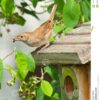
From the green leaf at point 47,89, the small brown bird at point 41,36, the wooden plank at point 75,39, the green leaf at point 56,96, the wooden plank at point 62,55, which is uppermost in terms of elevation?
the small brown bird at point 41,36

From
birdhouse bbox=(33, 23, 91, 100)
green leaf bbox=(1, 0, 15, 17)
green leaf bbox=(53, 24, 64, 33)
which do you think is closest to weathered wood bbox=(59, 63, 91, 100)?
birdhouse bbox=(33, 23, 91, 100)

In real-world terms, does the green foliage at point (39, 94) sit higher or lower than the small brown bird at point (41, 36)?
lower

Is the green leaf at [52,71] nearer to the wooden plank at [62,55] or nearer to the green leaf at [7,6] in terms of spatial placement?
the wooden plank at [62,55]

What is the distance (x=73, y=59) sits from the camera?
0.72 metres

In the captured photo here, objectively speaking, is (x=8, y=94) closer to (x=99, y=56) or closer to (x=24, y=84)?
(x=24, y=84)

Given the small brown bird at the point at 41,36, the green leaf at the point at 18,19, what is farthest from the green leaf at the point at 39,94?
the green leaf at the point at 18,19

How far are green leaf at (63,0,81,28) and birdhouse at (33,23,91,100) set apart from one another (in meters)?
0.06

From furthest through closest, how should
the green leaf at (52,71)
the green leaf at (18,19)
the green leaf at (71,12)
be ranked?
the green leaf at (18,19) → the green leaf at (52,71) → the green leaf at (71,12)

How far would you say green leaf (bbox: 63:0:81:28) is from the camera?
2.30 ft

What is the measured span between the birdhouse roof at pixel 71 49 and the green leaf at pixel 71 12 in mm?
59

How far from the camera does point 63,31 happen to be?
32.5 inches

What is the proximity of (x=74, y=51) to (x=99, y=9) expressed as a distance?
0.11 metres

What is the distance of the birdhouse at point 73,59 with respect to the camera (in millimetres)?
727

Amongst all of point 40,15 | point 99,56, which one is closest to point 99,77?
point 99,56
